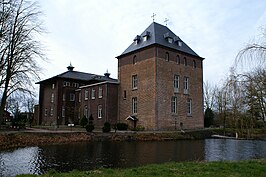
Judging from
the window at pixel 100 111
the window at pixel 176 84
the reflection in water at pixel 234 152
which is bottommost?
the reflection in water at pixel 234 152

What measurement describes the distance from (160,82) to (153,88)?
1.23m

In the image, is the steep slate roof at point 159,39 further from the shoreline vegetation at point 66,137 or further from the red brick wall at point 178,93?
the shoreline vegetation at point 66,137

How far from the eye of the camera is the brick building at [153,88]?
3194 centimetres

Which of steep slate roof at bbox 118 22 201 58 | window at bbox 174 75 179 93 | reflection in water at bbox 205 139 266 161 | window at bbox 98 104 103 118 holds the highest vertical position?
steep slate roof at bbox 118 22 201 58

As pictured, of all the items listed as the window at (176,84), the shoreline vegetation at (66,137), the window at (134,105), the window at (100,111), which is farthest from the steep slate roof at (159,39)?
the shoreline vegetation at (66,137)

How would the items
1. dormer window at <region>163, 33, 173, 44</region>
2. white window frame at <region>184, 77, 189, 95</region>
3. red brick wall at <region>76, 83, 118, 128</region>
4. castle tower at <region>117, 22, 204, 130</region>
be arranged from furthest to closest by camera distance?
white window frame at <region>184, 77, 189, 95</region>, red brick wall at <region>76, 83, 118, 128</region>, dormer window at <region>163, 33, 173, 44</region>, castle tower at <region>117, 22, 204, 130</region>

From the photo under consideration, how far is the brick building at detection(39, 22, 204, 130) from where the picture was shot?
31.9 metres

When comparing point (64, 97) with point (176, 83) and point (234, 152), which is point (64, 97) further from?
point (234, 152)

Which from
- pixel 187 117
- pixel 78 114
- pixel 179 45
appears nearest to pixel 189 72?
pixel 179 45

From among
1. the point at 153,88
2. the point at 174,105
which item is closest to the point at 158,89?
the point at 153,88

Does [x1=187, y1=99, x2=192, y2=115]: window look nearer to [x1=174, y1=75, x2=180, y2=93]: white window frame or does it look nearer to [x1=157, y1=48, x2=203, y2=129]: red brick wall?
[x1=157, y1=48, x2=203, y2=129]: red brick wall

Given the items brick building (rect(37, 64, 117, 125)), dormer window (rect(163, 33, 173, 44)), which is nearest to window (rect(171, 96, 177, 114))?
dormer window (rect(163, 33, 173, 44))

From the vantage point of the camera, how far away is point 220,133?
108 ft

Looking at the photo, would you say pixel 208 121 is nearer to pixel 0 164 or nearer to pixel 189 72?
pixel 189 72
